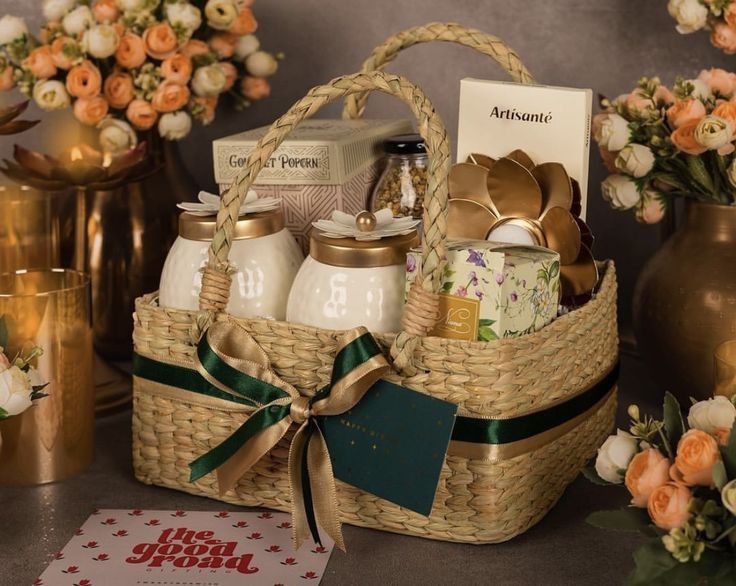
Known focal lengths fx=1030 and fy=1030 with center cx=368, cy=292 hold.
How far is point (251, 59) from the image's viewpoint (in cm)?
139

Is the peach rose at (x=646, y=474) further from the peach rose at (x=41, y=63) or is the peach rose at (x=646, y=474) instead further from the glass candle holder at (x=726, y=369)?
the peach rose at (x=41, y=63)

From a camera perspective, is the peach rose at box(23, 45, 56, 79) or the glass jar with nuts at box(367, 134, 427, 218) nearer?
the glass jar with nuts at box(367, 134, 427, 218)

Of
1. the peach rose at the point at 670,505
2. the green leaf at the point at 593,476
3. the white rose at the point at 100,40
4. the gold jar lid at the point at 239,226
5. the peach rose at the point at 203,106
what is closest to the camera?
the peach rose at the point at 670,505

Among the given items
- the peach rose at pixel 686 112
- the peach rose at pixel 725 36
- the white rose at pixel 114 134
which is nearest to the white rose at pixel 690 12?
the peach rose at pixel 725 36

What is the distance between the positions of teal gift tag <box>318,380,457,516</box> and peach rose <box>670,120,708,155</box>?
1.52 feet

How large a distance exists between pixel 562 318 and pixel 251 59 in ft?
2.14

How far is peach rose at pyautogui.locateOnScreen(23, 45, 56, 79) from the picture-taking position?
126cm

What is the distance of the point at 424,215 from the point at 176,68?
54cm

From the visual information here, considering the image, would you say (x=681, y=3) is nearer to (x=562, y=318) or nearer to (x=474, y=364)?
(x=562, y=318)

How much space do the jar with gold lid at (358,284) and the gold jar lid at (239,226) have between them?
0.32ft

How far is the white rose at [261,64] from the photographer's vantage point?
4.54 ft

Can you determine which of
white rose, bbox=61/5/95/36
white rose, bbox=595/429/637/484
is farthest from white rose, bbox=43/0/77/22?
white rose, bbox=595/429/637/484

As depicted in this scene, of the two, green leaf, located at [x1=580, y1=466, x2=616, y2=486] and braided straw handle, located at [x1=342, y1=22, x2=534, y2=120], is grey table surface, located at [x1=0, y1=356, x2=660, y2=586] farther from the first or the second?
braided straw handle, located at [x1=342, y1=22, x2=534, y2=120]

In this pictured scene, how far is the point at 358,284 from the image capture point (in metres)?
0.90
